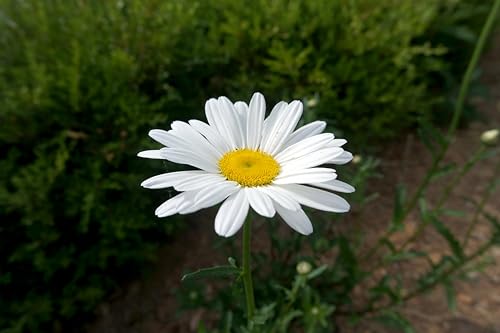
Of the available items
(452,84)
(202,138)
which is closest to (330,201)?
(202,138)

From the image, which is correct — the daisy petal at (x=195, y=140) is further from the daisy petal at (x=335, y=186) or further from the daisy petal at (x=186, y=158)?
→ the daisy petal at (x=335, y=186)

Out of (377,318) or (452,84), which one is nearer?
(377,318)

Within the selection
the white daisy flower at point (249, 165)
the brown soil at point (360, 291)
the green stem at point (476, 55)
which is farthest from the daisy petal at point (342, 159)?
the brown soil at point (360, 291)

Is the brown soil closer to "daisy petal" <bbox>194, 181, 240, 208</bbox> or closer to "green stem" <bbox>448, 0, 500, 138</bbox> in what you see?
"green stem" <bbox>448, 0, 500, 138</bbox>

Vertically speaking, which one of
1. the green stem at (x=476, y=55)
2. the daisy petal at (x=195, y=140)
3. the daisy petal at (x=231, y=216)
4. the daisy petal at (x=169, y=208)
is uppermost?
the green stem at (x=476, y=55)

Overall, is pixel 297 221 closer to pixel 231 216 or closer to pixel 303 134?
pixel 231 216

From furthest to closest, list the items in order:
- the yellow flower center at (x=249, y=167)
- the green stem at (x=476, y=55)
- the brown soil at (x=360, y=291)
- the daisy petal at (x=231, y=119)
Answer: the brown soil at (x=360, y=291)
the green stem at (x=476, y=55)
the daisy petal at (x=231, y=119)
the yellow flower center at (x=249, y=167)

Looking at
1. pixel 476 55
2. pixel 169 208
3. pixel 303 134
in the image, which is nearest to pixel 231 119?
pixel 303 134

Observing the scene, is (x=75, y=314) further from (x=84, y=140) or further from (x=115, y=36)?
(x=115, y=36)
